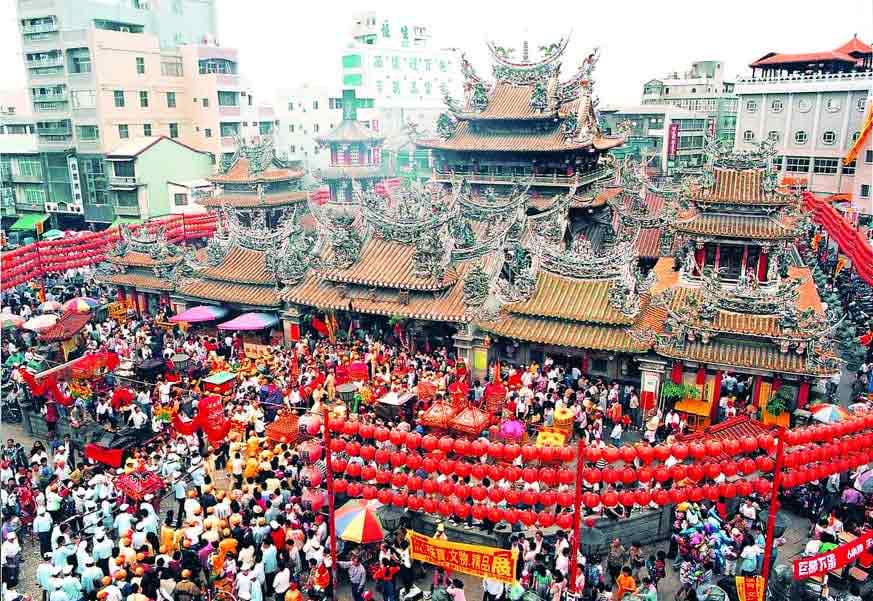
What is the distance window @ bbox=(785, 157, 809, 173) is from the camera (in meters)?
58.1

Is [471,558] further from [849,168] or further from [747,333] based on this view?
[849,168]

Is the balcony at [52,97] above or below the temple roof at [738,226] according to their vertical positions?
above

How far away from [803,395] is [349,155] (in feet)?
120

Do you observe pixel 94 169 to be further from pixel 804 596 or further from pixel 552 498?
pixel 804 596

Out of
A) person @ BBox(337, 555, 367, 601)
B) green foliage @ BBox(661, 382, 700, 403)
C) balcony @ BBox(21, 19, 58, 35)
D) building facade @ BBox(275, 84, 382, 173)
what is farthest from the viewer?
building facade @ BBox(275, 84, 382, 173)

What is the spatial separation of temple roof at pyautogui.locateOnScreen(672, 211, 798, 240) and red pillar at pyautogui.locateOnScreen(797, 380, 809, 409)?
307 inches

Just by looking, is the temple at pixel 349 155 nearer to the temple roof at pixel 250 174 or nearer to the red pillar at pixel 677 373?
the temple roof at pixel 250 174

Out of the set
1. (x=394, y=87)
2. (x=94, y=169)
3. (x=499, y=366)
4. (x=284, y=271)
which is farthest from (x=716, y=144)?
(x=394, y=87)

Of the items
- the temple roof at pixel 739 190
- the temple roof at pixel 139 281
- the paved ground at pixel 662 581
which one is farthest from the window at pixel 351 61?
the paved ground at pixel 662 581

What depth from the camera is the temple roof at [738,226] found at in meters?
27.6

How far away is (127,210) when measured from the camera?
2092 inches

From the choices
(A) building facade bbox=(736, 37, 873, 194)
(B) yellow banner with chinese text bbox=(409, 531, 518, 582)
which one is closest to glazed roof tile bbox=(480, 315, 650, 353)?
(B) yellow banner with chinese text bbox=(409, 531, 518, 582)

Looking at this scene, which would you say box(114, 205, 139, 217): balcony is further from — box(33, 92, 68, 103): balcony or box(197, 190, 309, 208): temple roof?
box(197, 190, 309, 208): temple roof

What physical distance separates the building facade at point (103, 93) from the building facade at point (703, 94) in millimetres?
50332
